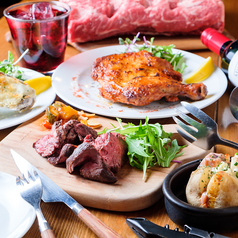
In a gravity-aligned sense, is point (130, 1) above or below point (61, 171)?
above

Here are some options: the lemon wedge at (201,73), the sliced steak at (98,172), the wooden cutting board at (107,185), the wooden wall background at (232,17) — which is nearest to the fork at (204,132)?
the wooden cutting board at (107,185)

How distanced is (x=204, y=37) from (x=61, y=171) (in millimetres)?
1654

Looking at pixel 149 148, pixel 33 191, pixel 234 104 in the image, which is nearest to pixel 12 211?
pixel 33 191

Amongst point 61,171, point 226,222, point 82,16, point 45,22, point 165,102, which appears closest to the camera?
point 226,222

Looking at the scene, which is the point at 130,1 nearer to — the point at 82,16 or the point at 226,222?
the point at 82,16

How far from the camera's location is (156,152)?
142cm

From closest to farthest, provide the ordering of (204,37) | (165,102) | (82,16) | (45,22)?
(165,102), (45,22), (204,37), (82,16)

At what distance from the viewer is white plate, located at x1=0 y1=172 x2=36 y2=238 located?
103 cm

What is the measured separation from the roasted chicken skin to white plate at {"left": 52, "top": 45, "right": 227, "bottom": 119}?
0.19 ft

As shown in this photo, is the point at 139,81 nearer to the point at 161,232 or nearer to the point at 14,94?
the point at 14,94

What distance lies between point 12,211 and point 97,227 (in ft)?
1.05

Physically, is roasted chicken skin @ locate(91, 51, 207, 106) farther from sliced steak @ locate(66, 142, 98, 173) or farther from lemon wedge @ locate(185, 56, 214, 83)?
sliced steak @ locate(66, 142, 98, 173)

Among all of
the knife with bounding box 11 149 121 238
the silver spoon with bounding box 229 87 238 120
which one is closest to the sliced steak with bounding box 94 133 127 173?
the knife with bounding box 11 149 121 238

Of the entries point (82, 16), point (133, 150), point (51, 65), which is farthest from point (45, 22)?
point (133, 150)
